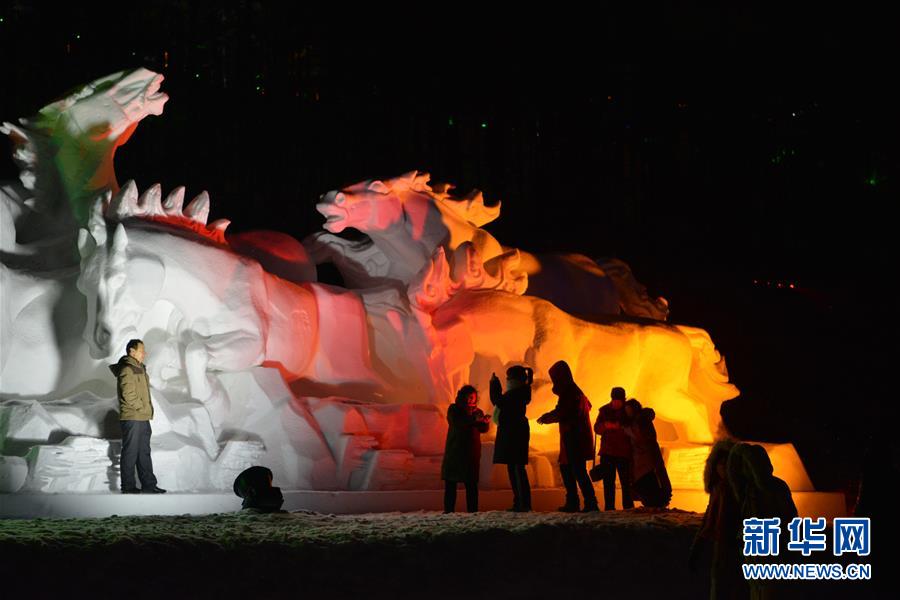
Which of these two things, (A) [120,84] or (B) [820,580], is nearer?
(B) [820,580]

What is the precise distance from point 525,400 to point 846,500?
5378mm

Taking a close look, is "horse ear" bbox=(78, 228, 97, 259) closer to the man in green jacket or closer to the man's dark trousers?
the man in green jacket

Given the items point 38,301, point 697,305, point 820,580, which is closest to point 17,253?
point 38,301

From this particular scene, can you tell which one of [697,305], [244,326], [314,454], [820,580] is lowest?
[820,580]

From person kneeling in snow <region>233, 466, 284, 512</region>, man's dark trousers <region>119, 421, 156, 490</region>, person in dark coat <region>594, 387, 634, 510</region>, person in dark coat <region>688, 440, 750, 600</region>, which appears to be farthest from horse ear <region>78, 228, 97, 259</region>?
person in dark coat <region>688, 440, 750, 600</region>

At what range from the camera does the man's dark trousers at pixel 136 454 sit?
9617mm

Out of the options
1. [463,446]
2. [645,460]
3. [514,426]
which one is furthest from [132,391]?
[645,460]

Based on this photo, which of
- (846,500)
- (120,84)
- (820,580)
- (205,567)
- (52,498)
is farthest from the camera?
(846,500)

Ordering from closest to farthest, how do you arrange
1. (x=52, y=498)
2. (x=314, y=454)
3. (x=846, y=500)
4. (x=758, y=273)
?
1. (x=52, y=498)
2. (x=314, y=454)
3. (x=846, y=500)
4. (x=758, y=273)

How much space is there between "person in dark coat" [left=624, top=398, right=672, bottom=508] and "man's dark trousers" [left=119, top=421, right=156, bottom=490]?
142 inches

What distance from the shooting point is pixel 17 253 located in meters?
11.1

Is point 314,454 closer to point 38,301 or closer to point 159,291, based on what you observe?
Result: point 159,291

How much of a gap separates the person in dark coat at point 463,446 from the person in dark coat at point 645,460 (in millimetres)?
1182

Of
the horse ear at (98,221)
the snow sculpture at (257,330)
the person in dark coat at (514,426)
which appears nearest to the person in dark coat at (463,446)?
the person in dark coat at (514,426)
